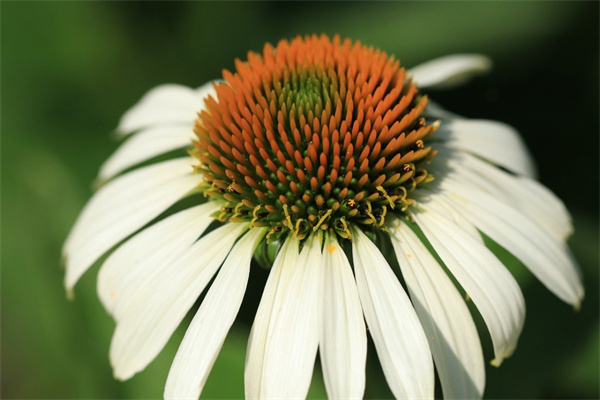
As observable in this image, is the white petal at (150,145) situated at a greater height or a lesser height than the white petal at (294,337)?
greater

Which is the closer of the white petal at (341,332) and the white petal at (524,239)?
the white petal at (341,332)

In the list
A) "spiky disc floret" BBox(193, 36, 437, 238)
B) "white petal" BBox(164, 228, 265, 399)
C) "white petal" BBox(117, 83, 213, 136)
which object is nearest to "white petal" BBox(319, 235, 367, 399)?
"spiky disc floret" BBox(193, 36, 437, 238)

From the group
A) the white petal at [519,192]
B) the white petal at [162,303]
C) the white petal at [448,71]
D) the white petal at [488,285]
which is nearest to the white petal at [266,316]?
the white petal at [162,303]

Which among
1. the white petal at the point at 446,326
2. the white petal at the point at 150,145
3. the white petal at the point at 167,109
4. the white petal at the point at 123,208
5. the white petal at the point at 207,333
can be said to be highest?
the white petal at the point at 167,109

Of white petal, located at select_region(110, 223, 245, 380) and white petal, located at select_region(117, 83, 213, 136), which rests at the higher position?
white petal, located at select_region(117, 83, 213, 136)

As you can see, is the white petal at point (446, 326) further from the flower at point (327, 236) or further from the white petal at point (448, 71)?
the white petal at point (448, 71)

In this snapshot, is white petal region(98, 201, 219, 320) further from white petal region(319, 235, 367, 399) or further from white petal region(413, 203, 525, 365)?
white petal region(413, 203, 525, 365)
